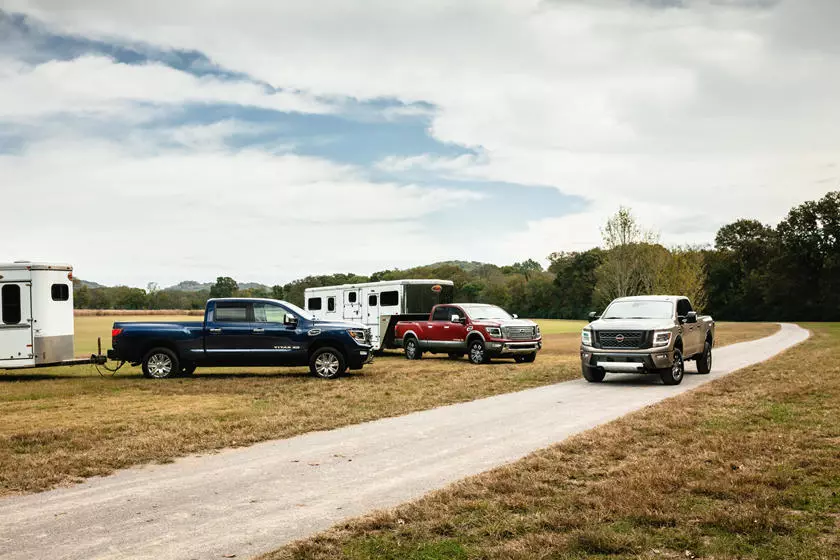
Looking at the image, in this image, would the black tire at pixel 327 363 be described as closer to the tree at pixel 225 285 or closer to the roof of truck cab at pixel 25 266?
the roof of truck cab at pixel 25 266

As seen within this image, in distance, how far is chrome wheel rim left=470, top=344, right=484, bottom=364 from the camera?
76.8 feet

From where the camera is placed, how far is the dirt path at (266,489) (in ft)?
18.0

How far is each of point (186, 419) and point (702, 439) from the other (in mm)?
7280

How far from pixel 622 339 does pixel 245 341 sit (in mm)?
9013

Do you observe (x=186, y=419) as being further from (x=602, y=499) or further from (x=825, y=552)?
(x=825, y=552)

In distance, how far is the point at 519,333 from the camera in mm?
23469

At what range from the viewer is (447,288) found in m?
28.2

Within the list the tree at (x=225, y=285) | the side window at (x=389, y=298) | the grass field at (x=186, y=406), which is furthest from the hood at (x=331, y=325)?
the tree at (x=225, y=285)

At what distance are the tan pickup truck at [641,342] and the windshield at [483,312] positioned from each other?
6.52 metres

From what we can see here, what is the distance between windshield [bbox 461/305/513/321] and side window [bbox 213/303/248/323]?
7932mm

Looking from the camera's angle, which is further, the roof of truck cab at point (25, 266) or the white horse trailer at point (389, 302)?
the white horse trailer at point (389, 302)

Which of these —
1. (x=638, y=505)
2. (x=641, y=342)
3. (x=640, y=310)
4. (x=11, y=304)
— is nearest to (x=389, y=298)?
(x=640, y=310)

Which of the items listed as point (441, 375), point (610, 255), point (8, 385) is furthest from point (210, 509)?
point (610, 255)

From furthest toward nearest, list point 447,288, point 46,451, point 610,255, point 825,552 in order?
1. point 610,255
2. point 447,288
3. point 46,451
4. point 825,552
